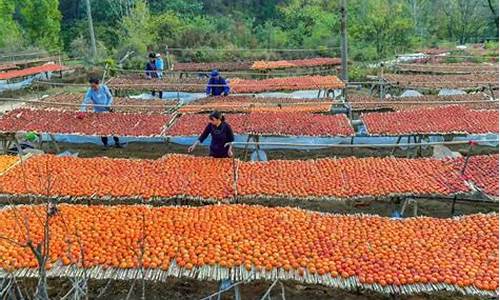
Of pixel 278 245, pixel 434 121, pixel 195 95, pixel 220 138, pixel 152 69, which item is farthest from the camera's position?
pixel 152 69

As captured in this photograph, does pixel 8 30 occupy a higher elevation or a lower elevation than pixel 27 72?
higher

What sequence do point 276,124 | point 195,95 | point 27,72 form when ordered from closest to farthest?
point 276,124
point 195,95
point 27,72

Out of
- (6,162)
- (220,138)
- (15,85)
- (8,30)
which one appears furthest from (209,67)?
(8,30)

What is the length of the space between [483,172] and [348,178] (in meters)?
1.82

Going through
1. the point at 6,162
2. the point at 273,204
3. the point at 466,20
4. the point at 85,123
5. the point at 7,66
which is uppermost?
the point at 466,20

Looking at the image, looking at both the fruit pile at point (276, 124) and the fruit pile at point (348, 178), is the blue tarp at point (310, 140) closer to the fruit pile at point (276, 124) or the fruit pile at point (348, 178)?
the fruit pile at point (276, 124)

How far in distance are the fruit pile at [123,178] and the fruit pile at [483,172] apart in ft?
10.5

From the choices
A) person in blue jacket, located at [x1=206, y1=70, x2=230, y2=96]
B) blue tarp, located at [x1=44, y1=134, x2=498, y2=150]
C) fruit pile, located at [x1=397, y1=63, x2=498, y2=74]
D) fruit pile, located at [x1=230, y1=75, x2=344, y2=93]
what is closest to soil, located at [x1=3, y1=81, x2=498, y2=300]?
blue tarp, located at [x1=44, y1=134, x2=498, y2=150]

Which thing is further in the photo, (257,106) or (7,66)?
(7,66)

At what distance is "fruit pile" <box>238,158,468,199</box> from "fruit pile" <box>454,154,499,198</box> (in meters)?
→ 0.18

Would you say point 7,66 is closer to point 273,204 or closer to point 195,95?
point 195,95

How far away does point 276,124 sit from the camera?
895 centimetres

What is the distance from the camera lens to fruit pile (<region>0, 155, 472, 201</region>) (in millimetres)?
5789

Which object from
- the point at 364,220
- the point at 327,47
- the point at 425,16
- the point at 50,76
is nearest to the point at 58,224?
the point at 364,220
